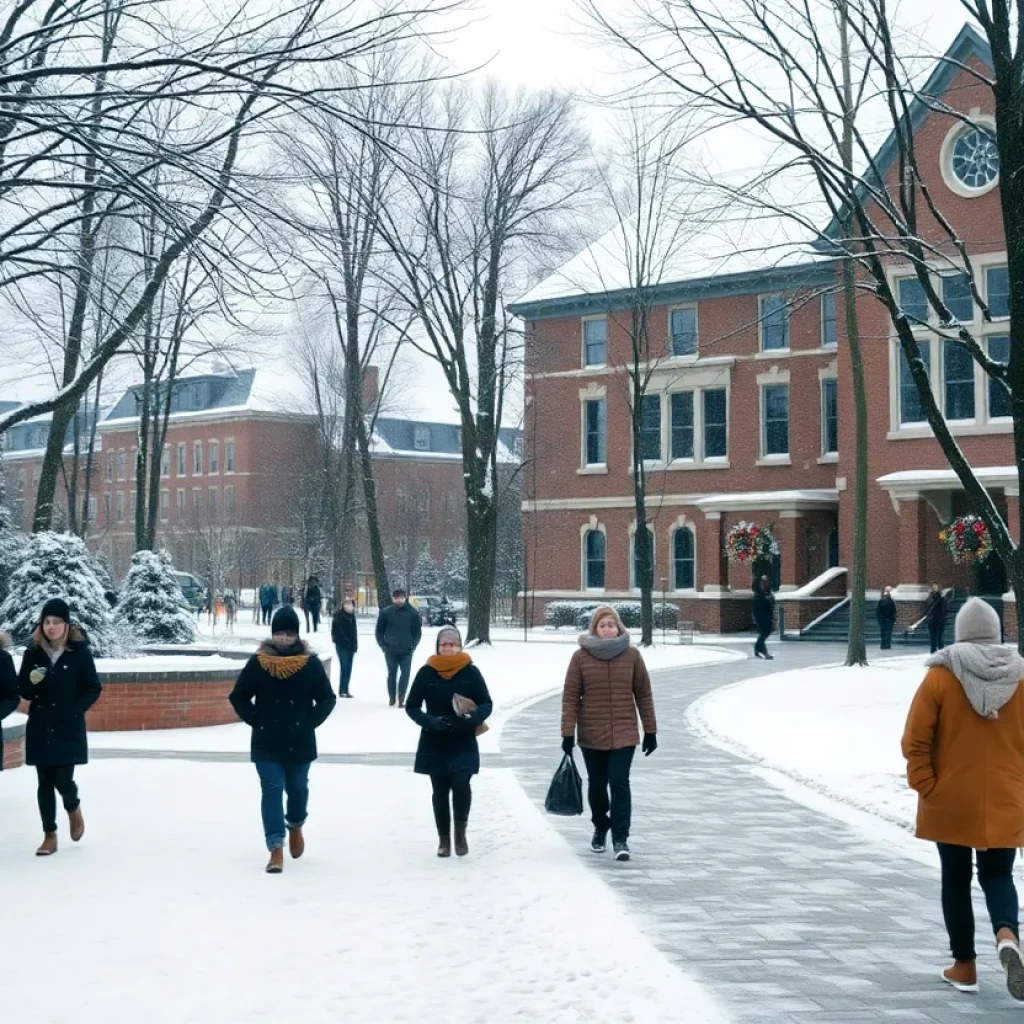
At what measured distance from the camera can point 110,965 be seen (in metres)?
6.88

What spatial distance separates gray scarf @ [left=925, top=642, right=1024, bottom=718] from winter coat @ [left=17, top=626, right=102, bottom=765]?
223 inches

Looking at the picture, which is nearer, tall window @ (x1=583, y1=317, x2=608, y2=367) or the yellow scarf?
the yellow scarf

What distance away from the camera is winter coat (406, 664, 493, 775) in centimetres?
1000

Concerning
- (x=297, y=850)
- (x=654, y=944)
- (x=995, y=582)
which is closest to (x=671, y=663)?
(x=995, y=582)

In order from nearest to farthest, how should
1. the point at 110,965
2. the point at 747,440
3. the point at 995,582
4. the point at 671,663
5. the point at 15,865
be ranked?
the point at 110,965 → the point at 15,865 → the point at 671,663 → the point at 995,582 → the point at 747,440

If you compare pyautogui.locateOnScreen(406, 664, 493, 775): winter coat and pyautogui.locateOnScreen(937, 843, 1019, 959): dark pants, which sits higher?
pyautogui.locateOnScreen(406, 664, 493, 775): winter coat

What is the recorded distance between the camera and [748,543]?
4466 cm

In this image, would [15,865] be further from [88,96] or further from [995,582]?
[995,582]

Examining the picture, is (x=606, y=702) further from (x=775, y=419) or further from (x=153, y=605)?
(x=775, y=419)

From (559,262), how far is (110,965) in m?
36.7

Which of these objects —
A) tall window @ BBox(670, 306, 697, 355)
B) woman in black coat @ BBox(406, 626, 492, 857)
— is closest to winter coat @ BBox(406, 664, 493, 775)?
woman in black coat @ BBox(406, 626, 492, 857)

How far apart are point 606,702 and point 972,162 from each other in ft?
114

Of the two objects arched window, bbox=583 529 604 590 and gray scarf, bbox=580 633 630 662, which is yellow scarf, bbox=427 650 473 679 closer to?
gray scarf, bbox=580 633 630 662

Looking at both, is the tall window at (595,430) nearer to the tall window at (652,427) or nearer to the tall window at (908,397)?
the tall window at (652,427)
